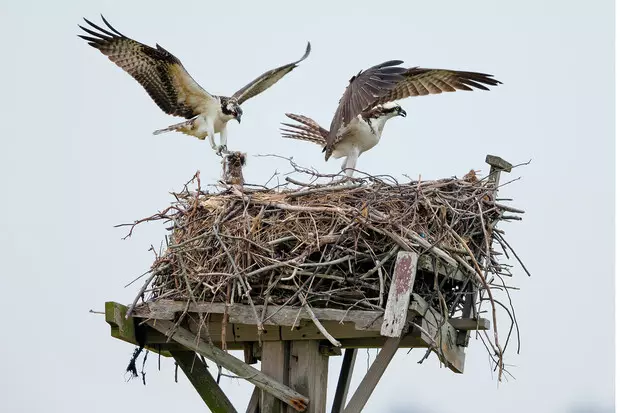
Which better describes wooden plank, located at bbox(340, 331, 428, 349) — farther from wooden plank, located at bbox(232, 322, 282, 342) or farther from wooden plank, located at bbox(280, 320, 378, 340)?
wooden plank, located at bbox(232, 322, 282, 342)

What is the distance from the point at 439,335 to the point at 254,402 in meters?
1.18

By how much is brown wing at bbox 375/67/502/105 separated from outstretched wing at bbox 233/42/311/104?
1.24m

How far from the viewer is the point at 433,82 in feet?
27.5

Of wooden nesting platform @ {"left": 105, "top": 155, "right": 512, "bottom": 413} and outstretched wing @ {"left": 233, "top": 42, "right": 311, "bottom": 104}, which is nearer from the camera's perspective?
wooden nesting platform @ {"left": 105, "top": 155, "right": 512, "bottom": 413}

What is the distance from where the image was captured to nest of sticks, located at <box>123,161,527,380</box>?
221 inches

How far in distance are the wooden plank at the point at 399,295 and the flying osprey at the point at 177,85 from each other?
3.73m

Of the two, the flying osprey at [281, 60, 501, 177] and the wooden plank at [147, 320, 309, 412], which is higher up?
the flying osprey at [281, 60, 501, 177]

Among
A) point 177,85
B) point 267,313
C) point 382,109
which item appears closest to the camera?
point 267,313

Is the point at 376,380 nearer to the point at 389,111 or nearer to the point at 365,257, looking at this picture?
the point at 365,257

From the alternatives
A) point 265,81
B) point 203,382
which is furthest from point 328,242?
point 265,81

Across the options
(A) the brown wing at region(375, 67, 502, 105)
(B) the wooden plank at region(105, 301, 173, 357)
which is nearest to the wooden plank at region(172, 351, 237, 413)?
(B) the wooden plank at region(105, 301, 173, 357)

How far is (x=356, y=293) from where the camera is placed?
18.5ft

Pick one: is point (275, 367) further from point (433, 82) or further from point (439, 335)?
point (433, 82)

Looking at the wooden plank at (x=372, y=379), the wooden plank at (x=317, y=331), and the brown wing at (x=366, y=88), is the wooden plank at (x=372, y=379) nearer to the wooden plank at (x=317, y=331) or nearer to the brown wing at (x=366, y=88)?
the wooden plank at (x=317, y=331)
